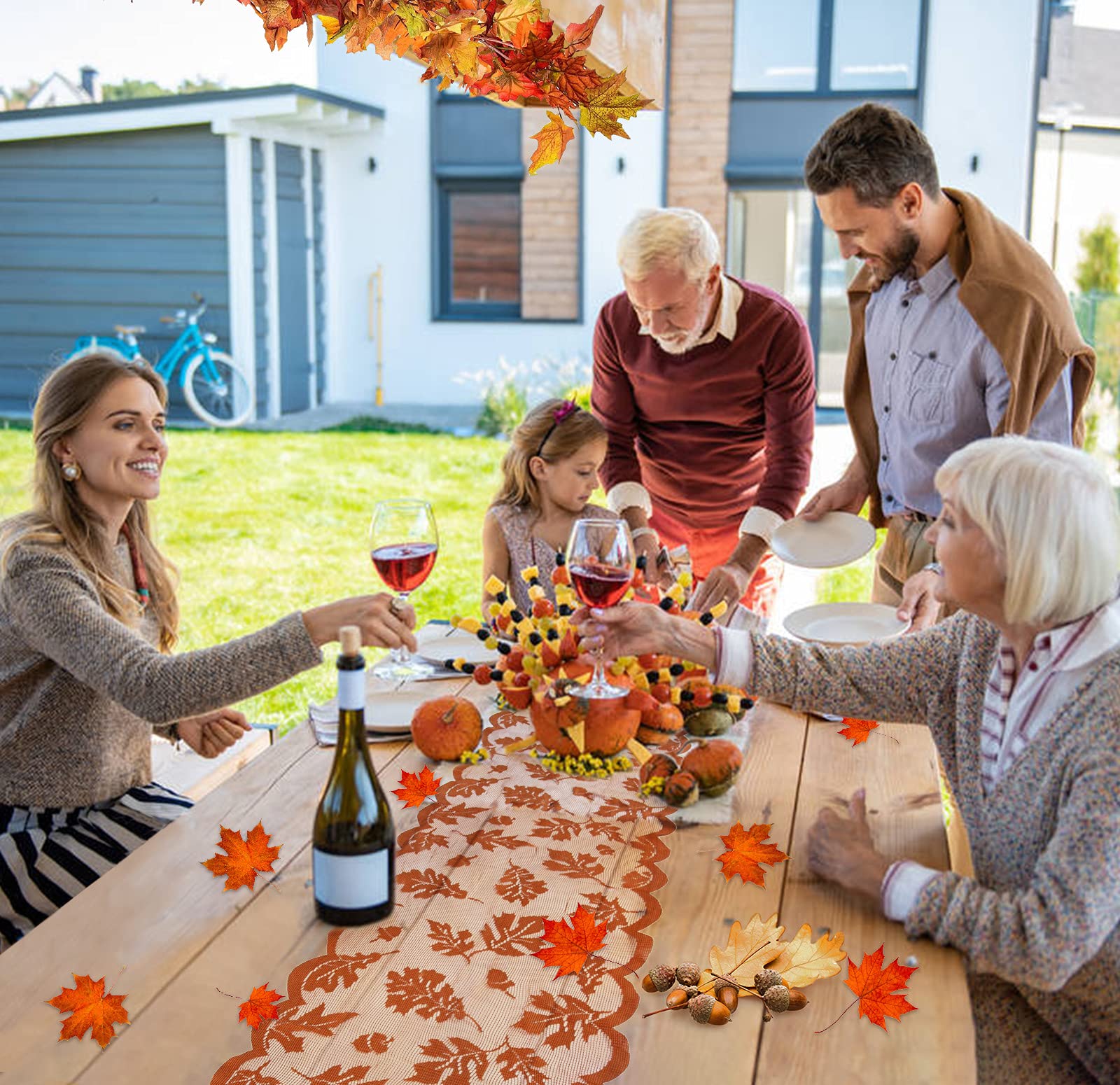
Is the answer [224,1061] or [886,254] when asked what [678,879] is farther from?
[886,254]

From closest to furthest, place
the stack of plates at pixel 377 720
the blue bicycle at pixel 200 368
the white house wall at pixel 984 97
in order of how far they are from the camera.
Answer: the stack of plates at pixel 377 720
the blue bicycle at pixel 200 368
the white house wall at pixel 984 97

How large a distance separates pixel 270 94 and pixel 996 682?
439 inches

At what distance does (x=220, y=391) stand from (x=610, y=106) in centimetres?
1009

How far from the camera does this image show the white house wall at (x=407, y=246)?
41.9 ft

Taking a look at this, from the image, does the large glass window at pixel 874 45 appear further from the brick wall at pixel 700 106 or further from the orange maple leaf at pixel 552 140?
the orange maple leaf at pixel 552 140

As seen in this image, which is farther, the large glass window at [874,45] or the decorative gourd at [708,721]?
the large glass window at [874,45]

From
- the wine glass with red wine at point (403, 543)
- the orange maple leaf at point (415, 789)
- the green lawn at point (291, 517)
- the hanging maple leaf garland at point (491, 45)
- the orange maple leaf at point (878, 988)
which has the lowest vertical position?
the green lawn at point (291, 517)

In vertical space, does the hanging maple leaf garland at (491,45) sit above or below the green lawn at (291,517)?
above

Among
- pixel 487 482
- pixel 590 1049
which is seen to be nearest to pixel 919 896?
pixel 590 1049

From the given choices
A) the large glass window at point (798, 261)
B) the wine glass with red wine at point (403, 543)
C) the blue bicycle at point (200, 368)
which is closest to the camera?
the wine glass with red wine at point (403, 543)

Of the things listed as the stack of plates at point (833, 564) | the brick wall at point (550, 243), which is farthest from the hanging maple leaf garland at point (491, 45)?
the brick wall at point (550, 243)

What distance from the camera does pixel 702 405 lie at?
340cm

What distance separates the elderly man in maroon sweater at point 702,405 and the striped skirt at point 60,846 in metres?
1.26

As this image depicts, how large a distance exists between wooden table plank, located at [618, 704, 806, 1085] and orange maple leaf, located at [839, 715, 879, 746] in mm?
80
